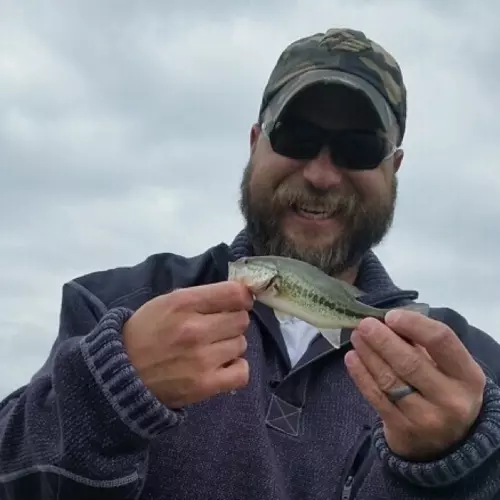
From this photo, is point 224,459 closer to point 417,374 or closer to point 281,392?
point 281,392

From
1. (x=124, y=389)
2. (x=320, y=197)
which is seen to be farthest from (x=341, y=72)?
(x=124, y=389)

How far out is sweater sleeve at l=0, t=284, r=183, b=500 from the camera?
320 cm

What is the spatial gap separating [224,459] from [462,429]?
1284mm

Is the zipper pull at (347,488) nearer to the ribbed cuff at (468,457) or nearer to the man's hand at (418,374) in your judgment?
the ribbed cuff at (468,457)

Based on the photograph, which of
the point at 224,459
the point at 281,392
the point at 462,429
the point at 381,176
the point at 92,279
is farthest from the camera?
the point at 381,176

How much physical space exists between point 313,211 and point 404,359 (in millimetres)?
2253

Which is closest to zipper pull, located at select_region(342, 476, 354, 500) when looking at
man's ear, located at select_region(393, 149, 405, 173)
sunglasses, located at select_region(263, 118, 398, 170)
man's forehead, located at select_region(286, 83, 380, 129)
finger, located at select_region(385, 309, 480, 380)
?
finger, located at select_region(385, 309, 480, 380)

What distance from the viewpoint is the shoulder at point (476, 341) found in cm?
468

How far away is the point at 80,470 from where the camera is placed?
3.37 m

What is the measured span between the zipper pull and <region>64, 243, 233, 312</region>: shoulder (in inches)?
56.9

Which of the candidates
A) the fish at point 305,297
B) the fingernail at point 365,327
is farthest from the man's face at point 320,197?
the fingernail at point 365,327

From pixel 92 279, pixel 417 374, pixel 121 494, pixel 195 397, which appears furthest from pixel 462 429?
pixel 92 279

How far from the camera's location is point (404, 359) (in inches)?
125

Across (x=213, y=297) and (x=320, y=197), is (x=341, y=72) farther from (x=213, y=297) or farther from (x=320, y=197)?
(x=213, y=297)
